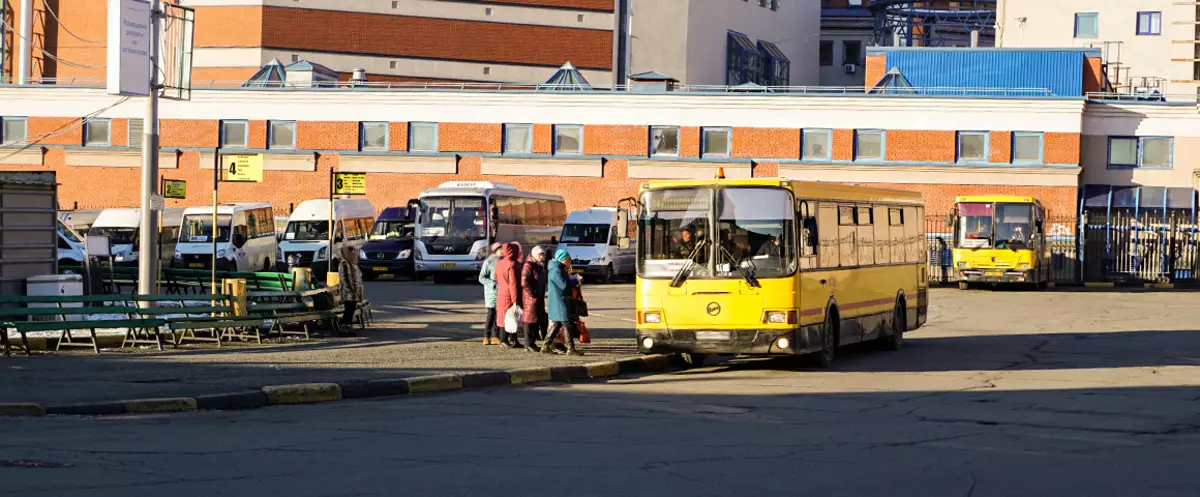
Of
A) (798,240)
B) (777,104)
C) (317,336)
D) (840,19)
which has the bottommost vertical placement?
(317,336)

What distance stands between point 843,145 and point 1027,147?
6.81 metres

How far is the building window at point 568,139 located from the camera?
5775cm

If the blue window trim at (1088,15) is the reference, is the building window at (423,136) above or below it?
below

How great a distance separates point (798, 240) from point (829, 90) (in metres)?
40.8

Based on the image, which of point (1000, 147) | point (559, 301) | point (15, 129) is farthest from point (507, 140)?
point (559, 301)

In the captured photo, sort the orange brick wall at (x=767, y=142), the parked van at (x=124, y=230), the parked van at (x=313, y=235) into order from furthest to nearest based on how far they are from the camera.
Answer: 1. the orange brick wall at (x=767, y=142)
2. the parked van at (x=313, y=235)
3. the parked van at (x=124, y=230)

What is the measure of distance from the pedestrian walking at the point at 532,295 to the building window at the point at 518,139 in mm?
37464

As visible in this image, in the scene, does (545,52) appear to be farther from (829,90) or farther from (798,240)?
(798,240)

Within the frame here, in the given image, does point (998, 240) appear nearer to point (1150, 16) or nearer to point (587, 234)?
point (587, 234)

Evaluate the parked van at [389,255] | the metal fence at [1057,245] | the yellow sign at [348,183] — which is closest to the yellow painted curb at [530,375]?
the yellow sign at [348,183]

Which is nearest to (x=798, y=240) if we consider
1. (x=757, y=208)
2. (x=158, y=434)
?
(x=757, y=208)

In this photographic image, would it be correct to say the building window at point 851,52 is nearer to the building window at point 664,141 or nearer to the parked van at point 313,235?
the building window at point 664,141

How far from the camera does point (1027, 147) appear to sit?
54.8 metres

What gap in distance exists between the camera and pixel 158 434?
12.2 meters
